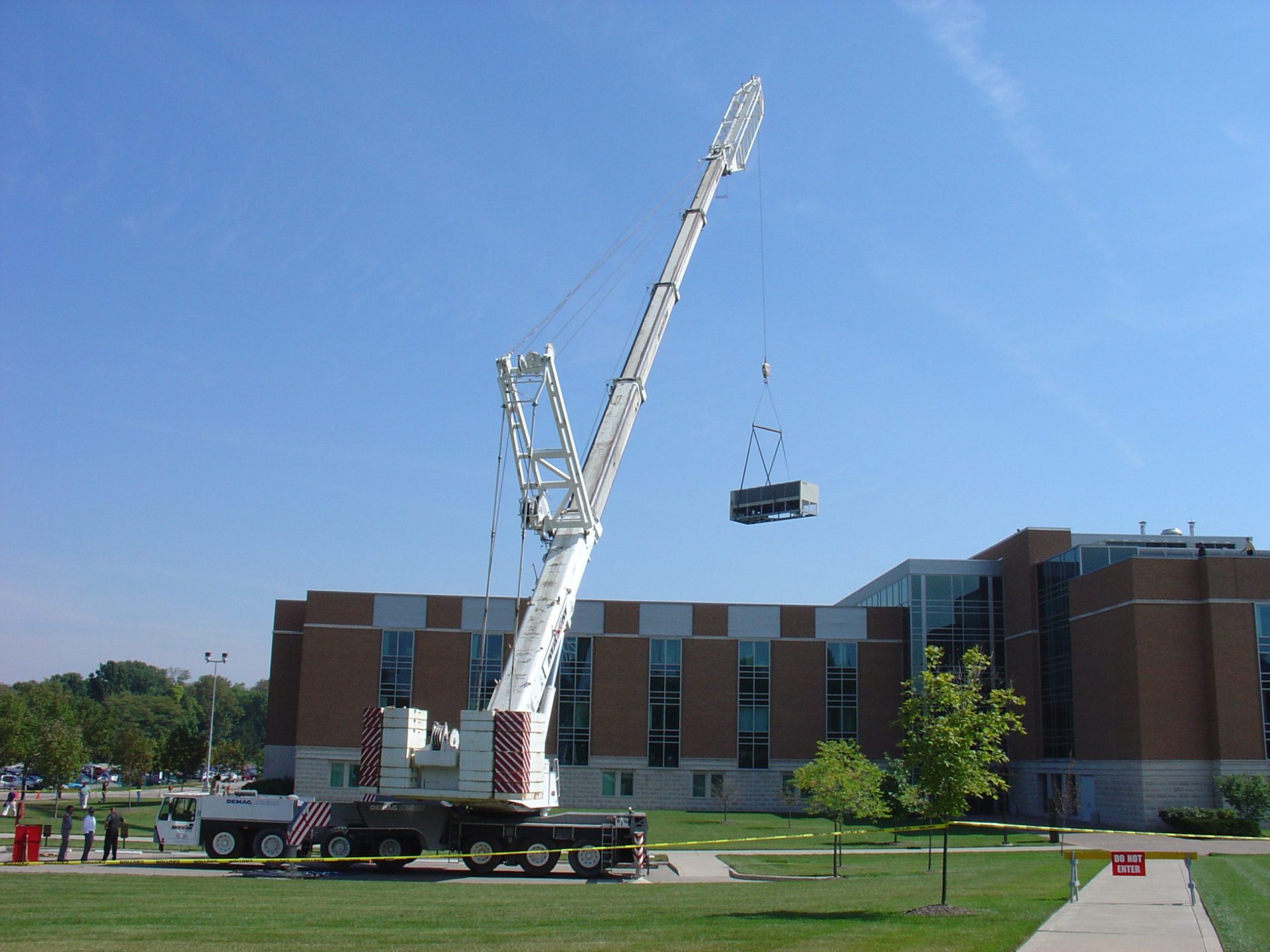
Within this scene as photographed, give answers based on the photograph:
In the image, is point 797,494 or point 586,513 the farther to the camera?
point 797,494

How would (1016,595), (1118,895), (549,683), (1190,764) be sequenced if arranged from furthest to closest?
1. (1016,595)
2. (1190,764)
3. (549,683)
4. (1118,895)

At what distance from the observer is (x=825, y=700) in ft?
212

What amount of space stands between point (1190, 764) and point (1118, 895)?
105ft

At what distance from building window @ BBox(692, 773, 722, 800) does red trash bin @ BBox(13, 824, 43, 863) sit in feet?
128

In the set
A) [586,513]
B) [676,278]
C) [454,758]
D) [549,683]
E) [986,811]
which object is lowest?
[986,811]

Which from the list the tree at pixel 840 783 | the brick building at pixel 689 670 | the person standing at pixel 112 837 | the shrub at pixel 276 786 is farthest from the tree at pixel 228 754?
the tree at pixel 840 783

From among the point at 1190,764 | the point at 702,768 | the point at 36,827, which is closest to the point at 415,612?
the point at 702,768

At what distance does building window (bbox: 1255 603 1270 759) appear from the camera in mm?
46906

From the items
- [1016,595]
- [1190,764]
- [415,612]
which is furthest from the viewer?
[415,612]

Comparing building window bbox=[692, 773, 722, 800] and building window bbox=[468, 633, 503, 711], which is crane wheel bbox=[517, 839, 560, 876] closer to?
building window bbox=[468, 633, 503, 711]

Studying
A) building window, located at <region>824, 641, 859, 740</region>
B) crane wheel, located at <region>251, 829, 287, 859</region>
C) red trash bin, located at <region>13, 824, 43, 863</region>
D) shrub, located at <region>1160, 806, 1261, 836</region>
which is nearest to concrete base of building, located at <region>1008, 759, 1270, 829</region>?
shrub, located at <region>1160, 806, 1261, 836</region>

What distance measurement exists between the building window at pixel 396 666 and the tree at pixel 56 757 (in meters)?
18.2

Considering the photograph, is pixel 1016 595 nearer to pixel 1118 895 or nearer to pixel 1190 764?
pixel 1190 764

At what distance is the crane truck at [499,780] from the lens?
27250mm
